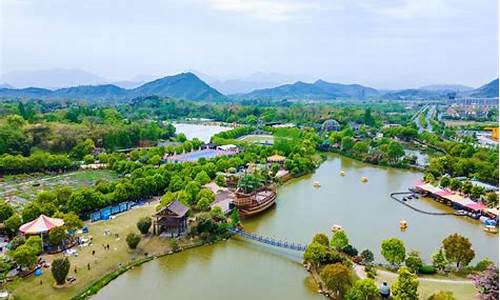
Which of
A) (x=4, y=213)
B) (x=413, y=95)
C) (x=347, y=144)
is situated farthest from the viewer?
(x=413, y=95)

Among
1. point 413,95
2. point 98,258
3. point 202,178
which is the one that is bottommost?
point 98,258

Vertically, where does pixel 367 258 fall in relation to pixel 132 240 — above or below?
below

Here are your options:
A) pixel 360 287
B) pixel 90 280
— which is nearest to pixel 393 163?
pixel 360 287

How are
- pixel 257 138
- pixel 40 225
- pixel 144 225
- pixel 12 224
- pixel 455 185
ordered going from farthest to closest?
pixel 257 138
pixel 455 185
pixel 144 225
pixel 12 224
pixel 40 225

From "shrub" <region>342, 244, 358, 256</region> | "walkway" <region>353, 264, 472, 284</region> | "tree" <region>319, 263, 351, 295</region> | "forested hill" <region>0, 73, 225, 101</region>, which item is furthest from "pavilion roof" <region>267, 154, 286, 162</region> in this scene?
"forested hill" <region>0, 73, 225, 101</region>

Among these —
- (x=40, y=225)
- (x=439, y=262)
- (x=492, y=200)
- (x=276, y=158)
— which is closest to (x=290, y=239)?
(x=439, y=262)

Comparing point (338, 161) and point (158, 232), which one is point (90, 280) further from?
point (338, 161)

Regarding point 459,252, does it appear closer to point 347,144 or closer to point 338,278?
point 338,278

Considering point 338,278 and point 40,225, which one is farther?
point 40,225
